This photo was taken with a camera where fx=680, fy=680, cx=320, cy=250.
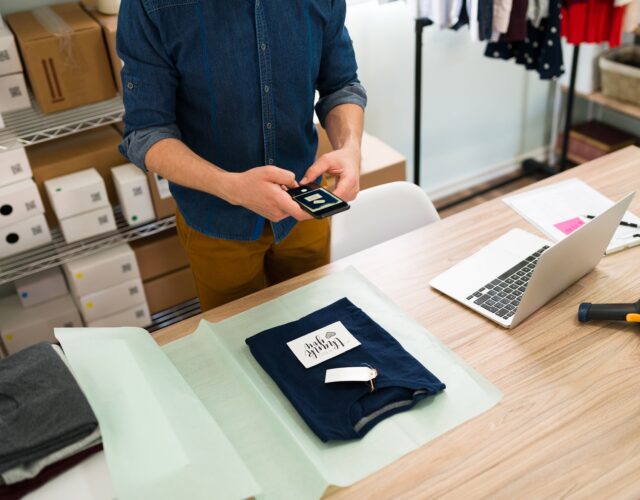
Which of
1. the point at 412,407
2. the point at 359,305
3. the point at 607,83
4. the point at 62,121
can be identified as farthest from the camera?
the point at 607,83

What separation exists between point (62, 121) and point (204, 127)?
864 millimetres

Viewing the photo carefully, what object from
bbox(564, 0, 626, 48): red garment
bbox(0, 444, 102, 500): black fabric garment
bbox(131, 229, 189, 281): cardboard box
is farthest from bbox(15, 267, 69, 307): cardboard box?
bbox(564, 0, 626, 48): red garment

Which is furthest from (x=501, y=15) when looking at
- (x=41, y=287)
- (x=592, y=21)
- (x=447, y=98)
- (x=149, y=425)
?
(x=149, y=425)

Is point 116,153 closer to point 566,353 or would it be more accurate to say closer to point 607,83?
point 566,353

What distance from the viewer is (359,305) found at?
1.45m

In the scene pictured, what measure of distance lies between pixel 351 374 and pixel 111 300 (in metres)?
1.46

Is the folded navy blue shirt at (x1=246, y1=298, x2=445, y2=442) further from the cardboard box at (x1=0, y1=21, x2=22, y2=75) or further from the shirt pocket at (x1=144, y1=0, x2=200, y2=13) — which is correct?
the cardboard box at (x1=0, y1=21, x2=22, y2=75)

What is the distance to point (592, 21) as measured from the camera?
111 inches

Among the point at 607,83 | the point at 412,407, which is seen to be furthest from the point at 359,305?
the point at 607,83

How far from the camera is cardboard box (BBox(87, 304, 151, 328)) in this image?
2465 mm

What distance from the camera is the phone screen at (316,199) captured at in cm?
125

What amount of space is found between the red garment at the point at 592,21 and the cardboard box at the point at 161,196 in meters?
1.76

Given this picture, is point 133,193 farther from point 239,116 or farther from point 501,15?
point 501,15

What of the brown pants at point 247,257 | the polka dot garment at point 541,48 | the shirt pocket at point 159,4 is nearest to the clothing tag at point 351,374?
the brown pants at point 247,257
